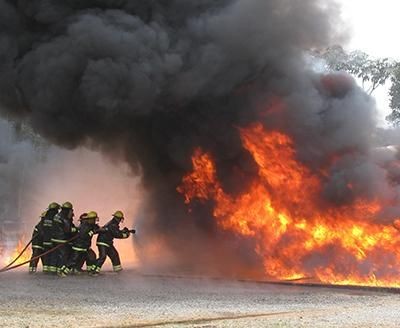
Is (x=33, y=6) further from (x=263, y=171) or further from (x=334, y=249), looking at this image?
(x=334, y=249)

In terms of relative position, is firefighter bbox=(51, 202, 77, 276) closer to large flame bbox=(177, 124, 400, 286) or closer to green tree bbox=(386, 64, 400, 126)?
large flame bbox=(177, 124, 400, 286)

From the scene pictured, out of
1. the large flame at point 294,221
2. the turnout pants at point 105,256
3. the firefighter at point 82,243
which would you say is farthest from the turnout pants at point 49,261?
the large flame at point 294,221

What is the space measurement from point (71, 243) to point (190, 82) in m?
5.13

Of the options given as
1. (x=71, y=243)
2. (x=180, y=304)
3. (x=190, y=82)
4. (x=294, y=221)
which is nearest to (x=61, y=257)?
(x=71, y=243)

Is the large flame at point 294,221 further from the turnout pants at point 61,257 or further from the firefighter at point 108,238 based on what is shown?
the turnout pants at point 61,257

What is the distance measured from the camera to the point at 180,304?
10312mm

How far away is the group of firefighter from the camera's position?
15094mm

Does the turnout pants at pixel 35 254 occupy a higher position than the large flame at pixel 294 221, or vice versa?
the large flame at pixel 294 221

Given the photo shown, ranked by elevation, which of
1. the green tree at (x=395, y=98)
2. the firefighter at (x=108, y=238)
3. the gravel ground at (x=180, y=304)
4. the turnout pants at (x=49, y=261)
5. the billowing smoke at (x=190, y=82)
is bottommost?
the gravel ground at (x=180, y=304)

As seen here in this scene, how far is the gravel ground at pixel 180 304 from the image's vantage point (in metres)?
8.41

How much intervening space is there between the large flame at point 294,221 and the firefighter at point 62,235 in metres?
3.62

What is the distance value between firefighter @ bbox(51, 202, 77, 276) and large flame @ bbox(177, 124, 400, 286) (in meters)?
3.62

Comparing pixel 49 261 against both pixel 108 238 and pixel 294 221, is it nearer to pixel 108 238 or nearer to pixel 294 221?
pixel 108 238

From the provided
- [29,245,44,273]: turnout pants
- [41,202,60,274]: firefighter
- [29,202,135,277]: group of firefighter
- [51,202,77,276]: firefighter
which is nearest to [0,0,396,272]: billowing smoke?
[41,202,60,274]: firefighter
